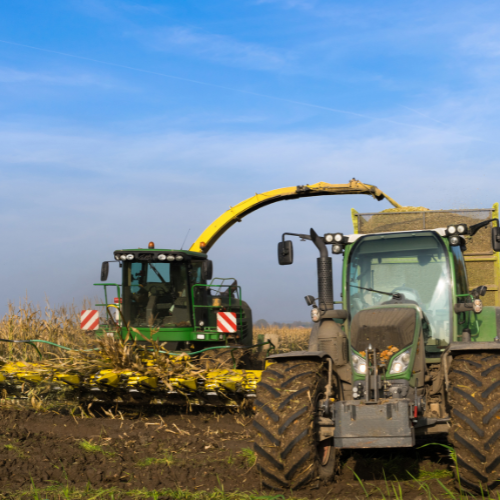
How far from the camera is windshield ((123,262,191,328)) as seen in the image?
10664mm

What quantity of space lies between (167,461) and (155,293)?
5.07 meters

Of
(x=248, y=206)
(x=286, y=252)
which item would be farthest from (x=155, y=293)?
(x=286, y=252)

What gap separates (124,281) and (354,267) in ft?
18.0

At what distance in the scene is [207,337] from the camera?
34.3 ft

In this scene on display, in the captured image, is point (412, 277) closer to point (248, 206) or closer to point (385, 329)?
point (385, 329)

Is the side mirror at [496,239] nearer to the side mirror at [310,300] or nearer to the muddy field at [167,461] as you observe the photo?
the side mirror at [310,300]

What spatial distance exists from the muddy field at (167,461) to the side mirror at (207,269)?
10.0 ft

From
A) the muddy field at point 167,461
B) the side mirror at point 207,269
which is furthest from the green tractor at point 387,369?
the side mirror at point 207,269

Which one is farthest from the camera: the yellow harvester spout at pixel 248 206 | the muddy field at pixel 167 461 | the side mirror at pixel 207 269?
the yellow harvester spout at pixel 248 206

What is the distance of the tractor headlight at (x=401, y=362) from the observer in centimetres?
522

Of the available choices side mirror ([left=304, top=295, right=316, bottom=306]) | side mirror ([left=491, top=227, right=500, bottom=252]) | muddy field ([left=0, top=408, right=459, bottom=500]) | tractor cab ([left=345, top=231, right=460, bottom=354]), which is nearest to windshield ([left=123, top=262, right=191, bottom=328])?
muddy field ([left=0, top=408, right=459, bottom=500])

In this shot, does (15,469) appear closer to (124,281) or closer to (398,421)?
(398,421)

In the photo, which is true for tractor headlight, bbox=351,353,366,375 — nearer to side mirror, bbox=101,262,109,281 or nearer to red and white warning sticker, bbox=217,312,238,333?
red and white warning sticker, bbox=217,312,238,333

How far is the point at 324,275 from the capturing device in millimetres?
6496
